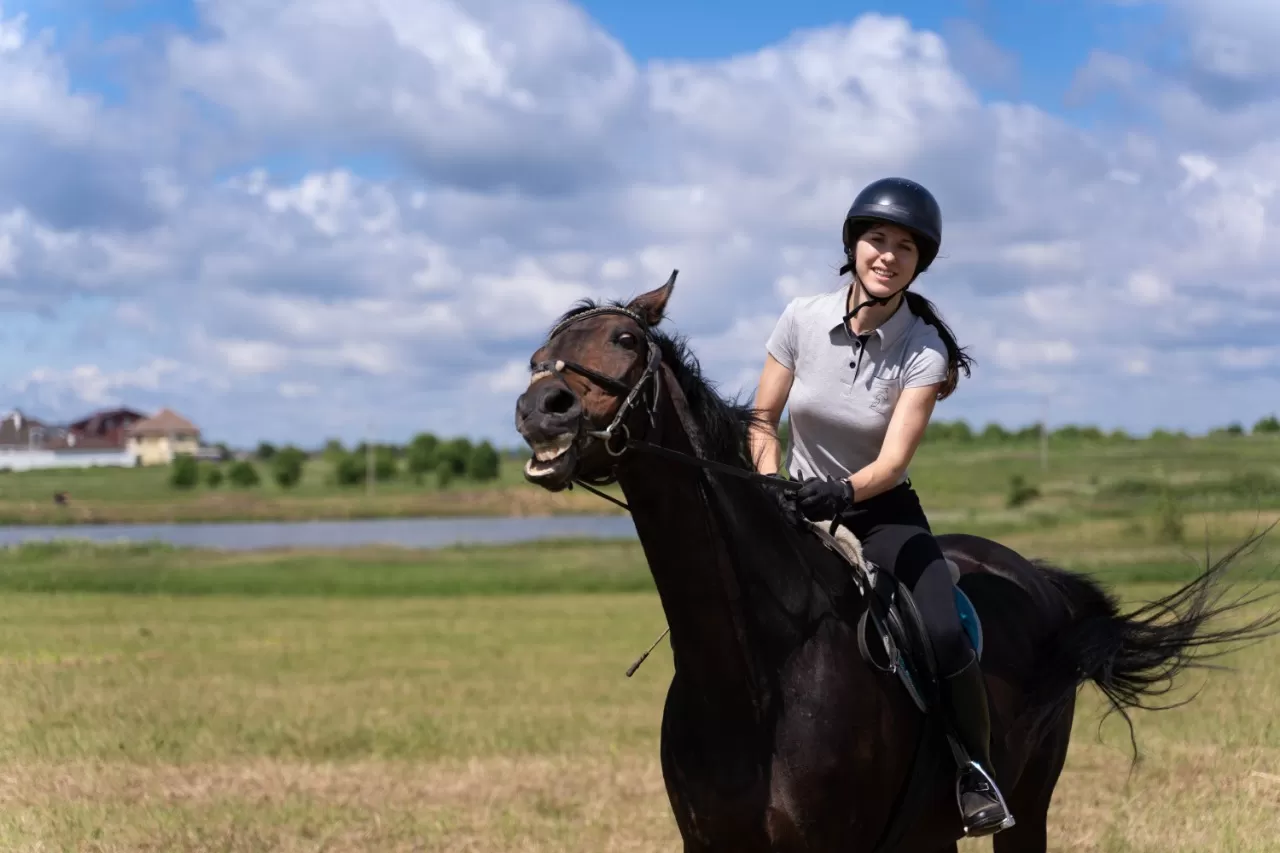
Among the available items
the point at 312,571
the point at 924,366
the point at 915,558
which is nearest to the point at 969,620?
the point at 915,558

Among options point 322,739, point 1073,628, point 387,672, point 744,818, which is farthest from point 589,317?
point 387,672

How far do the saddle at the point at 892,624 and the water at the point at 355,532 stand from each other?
160 feet

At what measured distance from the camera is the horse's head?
12.8 ft

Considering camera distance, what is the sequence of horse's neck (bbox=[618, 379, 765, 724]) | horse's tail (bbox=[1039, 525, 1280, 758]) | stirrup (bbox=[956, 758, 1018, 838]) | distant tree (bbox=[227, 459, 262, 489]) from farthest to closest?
distant tree (bbox=[227, 459, 262, 489]), horse's tail (bbox=[1039, 525, 1280, 758]), stirrup (bbox=[956, 758, 1018, 838]), horse's neck (bbox=[618, 379, 765, 724])

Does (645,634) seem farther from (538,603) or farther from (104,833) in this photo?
(104,833)

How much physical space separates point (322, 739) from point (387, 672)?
584 cm

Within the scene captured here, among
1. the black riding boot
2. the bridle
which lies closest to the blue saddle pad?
the black riding boot

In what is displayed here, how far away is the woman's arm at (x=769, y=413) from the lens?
199 inches

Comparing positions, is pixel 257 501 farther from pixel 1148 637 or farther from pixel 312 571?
pixel 1148 637

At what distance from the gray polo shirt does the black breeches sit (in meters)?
0.25

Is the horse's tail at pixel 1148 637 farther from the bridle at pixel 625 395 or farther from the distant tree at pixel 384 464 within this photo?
the distant tree at pixel 384 464

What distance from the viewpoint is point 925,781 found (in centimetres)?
521

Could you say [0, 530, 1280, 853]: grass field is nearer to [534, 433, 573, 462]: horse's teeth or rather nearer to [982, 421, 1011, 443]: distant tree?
[534, 433, 573, 462]: horse's teeth

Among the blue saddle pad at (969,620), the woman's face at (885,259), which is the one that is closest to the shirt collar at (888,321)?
the woman's face at (885,259)
